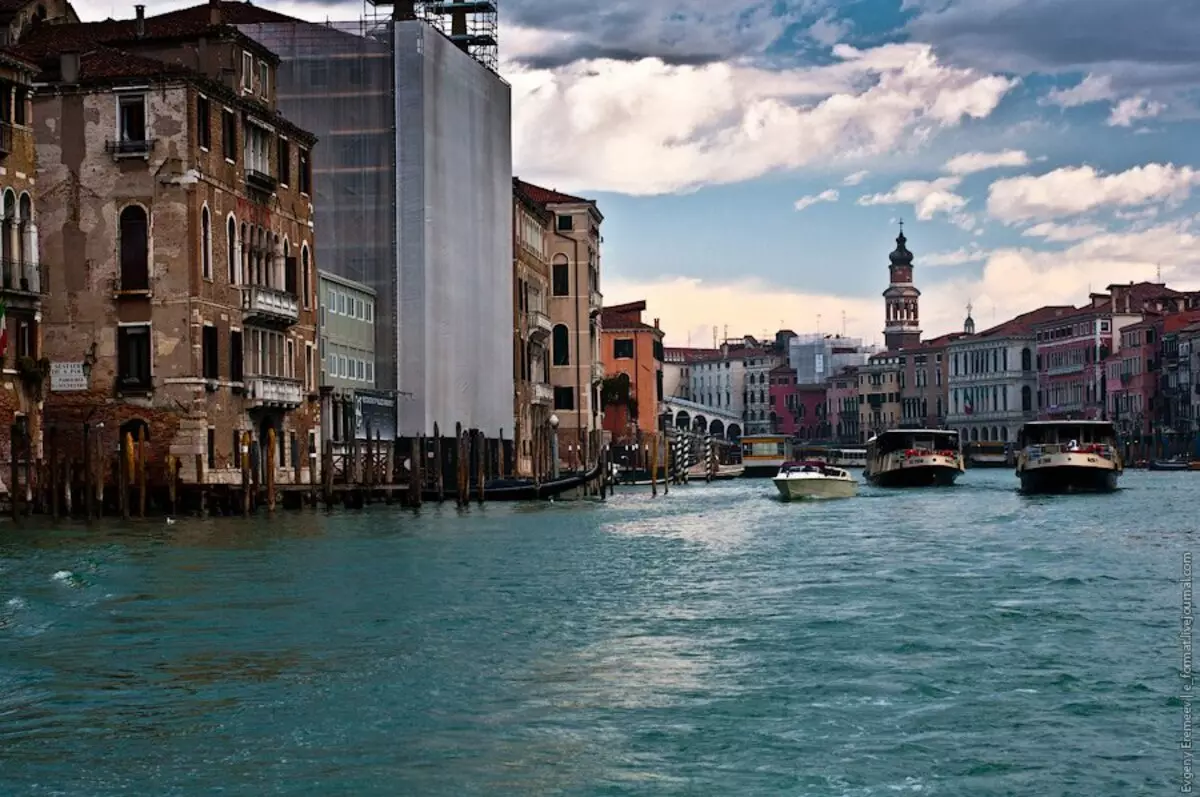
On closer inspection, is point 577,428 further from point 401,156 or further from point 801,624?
point 801,624

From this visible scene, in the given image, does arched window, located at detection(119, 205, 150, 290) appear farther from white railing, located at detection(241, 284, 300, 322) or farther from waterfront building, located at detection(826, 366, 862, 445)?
waterfront building, located at detection(826, 366, 862, 445)

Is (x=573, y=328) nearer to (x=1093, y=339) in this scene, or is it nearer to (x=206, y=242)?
(x=206, y=242)

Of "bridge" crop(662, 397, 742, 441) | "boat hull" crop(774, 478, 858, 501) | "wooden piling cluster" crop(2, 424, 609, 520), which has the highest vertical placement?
"bridge" crop(662, 397, 742, 441)

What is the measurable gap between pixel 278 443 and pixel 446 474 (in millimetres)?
8188

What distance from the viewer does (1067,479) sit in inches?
1898

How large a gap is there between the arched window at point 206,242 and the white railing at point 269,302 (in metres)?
1.64

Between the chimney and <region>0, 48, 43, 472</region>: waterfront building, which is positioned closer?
<region>0, 48, 43, 472</region>: waterfront building

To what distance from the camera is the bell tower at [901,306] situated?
6117 inches

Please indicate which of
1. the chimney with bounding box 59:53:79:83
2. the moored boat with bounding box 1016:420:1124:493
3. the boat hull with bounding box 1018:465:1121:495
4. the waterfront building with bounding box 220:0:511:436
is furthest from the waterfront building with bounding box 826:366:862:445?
the chimney with bounding box 59:53:79:83

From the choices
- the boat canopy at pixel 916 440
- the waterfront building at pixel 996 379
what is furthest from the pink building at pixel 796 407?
the boat canopy at pixel 916 440

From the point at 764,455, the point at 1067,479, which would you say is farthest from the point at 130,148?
the point at 764,455

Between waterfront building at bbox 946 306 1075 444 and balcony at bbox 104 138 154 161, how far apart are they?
8788 centimetres

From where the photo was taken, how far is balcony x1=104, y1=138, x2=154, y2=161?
3378 cm

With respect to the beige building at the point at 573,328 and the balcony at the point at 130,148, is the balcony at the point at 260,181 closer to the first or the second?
the balcony at the point at 130,148
